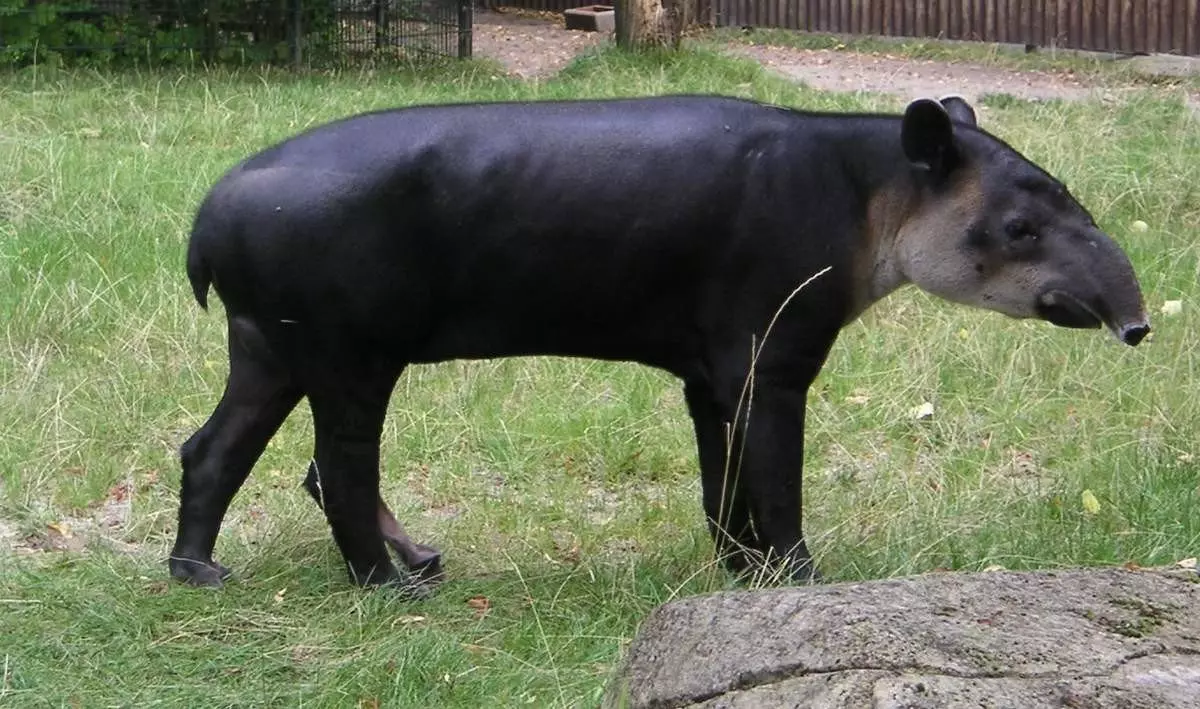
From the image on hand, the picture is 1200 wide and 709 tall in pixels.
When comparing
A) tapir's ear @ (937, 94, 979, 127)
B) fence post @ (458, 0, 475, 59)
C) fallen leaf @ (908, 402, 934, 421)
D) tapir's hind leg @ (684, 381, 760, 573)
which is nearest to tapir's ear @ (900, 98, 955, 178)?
tapir's ear @ (937, 94, 979, 127)

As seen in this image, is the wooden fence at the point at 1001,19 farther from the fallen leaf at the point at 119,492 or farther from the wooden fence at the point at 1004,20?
the fallen leaf at the point at 119,492

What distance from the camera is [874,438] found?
6.54 metres

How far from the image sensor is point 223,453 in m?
5.03

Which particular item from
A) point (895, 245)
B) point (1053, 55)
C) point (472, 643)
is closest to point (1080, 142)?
point (895, 245)

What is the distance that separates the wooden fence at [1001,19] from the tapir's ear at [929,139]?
43.7 ft

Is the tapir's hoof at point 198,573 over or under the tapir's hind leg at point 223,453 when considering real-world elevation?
under

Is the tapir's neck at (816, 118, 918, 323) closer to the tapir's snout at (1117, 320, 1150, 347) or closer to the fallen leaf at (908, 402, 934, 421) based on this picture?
the tapir's snout at (1117, 320, 1150, 347)

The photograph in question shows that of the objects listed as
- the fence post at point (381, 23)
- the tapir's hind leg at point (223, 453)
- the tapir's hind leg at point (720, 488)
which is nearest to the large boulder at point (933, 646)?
the tapir's hind leg at point (720, 488)

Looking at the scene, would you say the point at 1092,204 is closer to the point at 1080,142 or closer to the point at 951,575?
the point at 1080,142

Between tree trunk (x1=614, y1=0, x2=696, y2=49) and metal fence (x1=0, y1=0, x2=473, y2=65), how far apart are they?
1.99m

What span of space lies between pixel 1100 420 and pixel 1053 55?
39.8ft

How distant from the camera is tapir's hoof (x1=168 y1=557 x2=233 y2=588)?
16.4 feet

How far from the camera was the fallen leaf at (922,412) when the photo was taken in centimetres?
661

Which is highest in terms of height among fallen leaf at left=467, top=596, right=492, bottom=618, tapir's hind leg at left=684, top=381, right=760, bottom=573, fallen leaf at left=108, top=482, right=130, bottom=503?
tapir's hind leg at left=684, top=381, right=760, bottom=573
